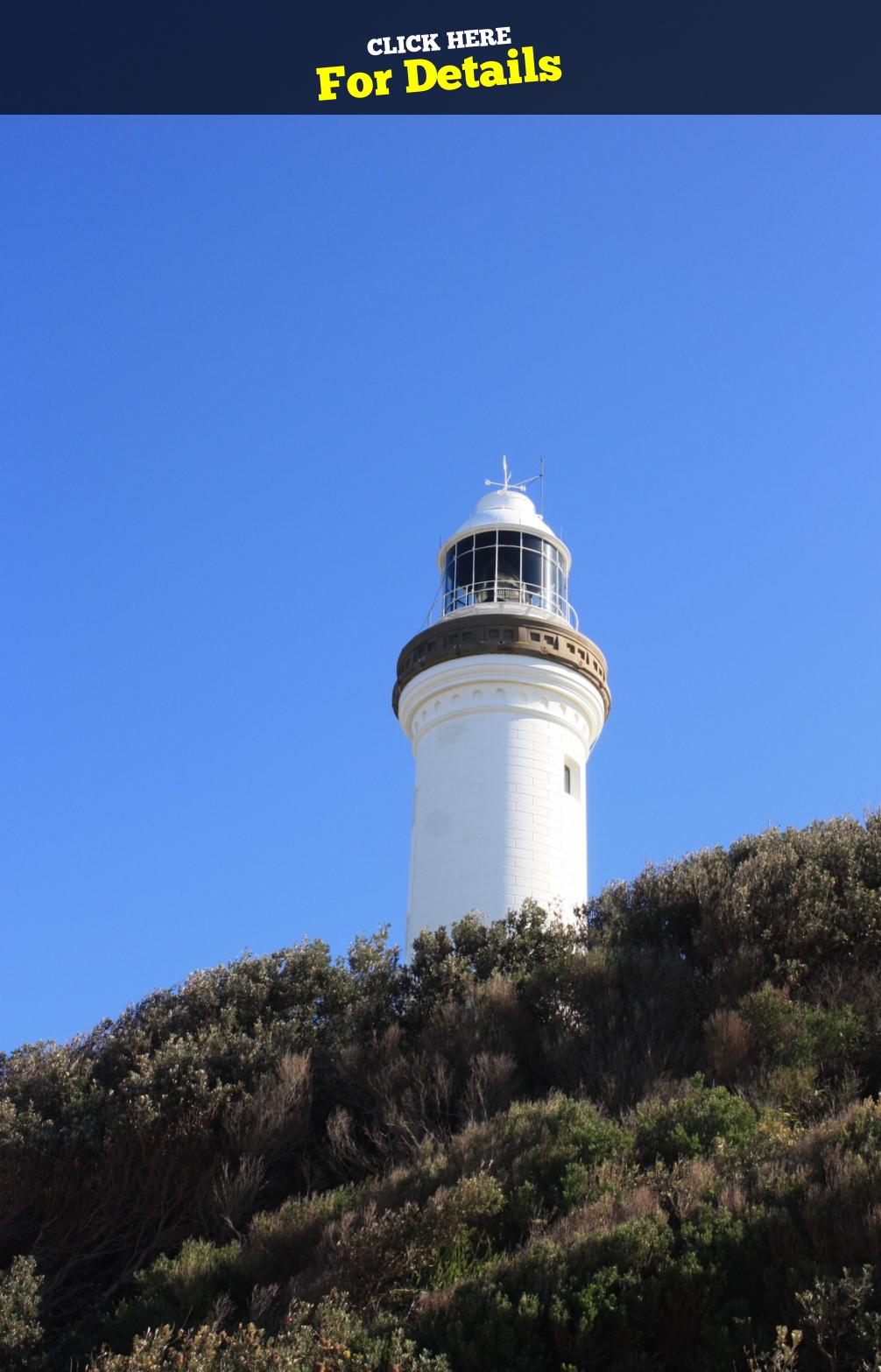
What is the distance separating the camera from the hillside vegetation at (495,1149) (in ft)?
23.9

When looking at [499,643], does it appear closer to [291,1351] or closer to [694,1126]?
[694,1126]

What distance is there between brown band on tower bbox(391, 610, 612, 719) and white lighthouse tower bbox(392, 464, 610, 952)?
2cm

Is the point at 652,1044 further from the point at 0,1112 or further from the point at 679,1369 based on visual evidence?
the point at 0,1112

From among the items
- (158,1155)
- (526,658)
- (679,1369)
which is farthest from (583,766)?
(679,1369)

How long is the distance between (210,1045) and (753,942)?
5.30 meters

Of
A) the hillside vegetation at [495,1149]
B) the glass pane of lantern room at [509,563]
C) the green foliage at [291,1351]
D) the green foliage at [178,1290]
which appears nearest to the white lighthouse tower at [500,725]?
the glass pane of lantern room at [509,563]

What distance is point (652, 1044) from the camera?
37.7 ft

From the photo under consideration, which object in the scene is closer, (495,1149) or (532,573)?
(495,1149)

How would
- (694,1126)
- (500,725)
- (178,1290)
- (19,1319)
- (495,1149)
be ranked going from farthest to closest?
(500,725) < (495,1149) < (694,1126) < (178,1290) < (19,1319)

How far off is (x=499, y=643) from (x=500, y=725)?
1206mm

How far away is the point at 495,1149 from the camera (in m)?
9.73

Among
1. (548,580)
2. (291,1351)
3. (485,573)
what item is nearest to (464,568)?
(485,573)

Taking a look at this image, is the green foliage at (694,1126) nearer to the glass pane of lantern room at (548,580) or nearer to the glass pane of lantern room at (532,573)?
the glass pane of lantern room at (548,580)

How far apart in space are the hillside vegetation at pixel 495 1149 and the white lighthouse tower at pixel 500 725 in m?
1.68
